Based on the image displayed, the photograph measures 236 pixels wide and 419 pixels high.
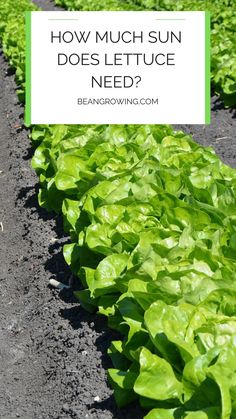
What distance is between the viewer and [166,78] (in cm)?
587

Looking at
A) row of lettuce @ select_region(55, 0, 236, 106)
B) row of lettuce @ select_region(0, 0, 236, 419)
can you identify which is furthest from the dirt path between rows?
row of lettuce @ select_region(55, 0, 236, 106)

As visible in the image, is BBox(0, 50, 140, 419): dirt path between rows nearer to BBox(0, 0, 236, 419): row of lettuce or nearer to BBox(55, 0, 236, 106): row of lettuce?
BBox(0, 0, 236, 419): row of lettuce

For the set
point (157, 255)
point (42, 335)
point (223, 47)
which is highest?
point (223, 47)

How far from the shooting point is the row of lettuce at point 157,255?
308 cm

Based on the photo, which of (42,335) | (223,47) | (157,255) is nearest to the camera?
(157,255)

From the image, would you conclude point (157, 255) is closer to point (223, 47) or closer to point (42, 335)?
point (42, 335)

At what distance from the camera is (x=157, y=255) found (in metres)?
3.80

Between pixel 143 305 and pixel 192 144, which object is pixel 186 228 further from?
pixel 192 144

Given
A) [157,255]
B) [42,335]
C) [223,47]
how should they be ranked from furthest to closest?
[223,47] < [42,335] < [157,255]

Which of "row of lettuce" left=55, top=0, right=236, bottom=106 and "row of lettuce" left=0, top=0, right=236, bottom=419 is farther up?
"row of lettuce" left=55, top=0, right=236, bottom=106

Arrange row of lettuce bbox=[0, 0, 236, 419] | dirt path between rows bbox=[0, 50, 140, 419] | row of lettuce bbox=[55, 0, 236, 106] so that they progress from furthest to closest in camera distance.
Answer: row of lettuce bbox=[55, 0, 236, 106], dirt path between rows bbox=[0, 50, 140, 419], row of lettuce bbox=[0, 0, 236, 419]

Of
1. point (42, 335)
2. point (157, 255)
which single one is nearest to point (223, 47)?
point (42, 335)

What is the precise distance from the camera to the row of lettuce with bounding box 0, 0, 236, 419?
3.08m

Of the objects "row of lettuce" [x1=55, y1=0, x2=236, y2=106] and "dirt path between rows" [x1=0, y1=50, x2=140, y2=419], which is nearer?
"dirt path between rows" [x1=0, y1=50, x2=140, y2=419]
